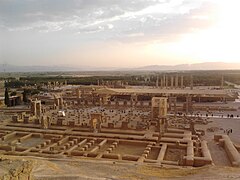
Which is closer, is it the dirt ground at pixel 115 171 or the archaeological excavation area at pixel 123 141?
the dirt ground at pixel 115 171

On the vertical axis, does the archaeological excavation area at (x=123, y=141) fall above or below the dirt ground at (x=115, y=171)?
below

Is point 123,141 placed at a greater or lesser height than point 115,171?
lesser

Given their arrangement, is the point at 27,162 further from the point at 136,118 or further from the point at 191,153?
the point at 136,118

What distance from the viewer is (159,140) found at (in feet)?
58.4

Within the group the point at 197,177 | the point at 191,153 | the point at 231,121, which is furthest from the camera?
the point at 231,121

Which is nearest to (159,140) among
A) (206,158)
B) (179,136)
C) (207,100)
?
(179,136)

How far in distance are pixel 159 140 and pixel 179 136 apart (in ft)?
6.67

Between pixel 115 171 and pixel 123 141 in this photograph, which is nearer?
pixel 115 171

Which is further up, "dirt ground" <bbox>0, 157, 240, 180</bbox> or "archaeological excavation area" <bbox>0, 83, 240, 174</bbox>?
"dirt ground" <bbox>0, 157, 240, 180</bbox>

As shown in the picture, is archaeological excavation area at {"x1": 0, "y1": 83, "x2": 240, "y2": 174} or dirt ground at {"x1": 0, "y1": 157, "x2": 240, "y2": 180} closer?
dirt ground at {"x1": 0, "y1": 157, "x2": 240, "y2": 180}

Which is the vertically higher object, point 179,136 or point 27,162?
point 27,162

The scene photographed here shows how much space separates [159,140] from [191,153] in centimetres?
348

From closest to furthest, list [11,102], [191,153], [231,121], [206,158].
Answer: [206,158]
[191,153]
[231,121]
[11,102]

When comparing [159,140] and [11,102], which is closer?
[159,140]
